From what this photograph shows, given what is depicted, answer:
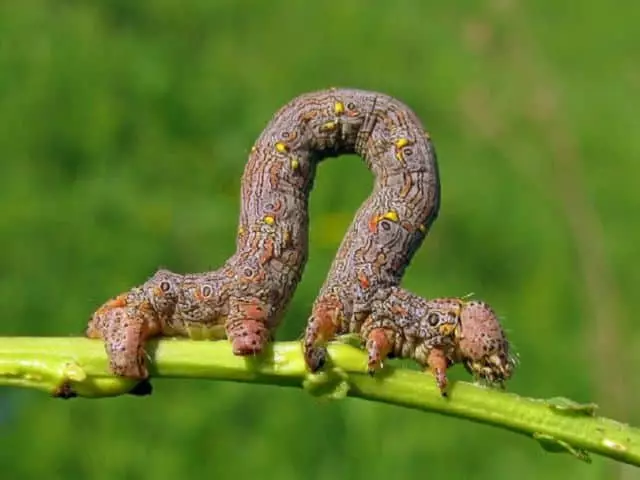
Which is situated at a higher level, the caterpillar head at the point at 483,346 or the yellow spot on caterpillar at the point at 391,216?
the yellow spot on caterpillar at the point at 391,216

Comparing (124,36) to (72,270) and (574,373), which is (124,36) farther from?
(574,373)

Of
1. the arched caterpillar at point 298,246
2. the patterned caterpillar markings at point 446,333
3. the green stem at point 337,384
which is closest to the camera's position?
the green stem at point 337,384

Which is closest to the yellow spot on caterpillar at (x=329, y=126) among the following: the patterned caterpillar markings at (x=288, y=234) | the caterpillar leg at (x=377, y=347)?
the patterned caterpillar markings at (x=288, y=234)

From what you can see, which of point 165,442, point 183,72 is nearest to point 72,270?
point 165,442

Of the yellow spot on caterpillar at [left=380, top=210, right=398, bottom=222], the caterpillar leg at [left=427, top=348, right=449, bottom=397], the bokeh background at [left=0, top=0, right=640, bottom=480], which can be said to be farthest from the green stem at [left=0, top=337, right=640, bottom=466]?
the bokeh background at [left=0, top=0, right=640, bottom=480]


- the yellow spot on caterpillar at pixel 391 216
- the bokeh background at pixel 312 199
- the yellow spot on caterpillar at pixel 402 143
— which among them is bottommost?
the bokeh background at pixel 312 199

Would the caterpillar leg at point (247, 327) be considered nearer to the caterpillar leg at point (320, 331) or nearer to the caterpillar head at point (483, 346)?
the caterpillar leg at point (320, 331)
